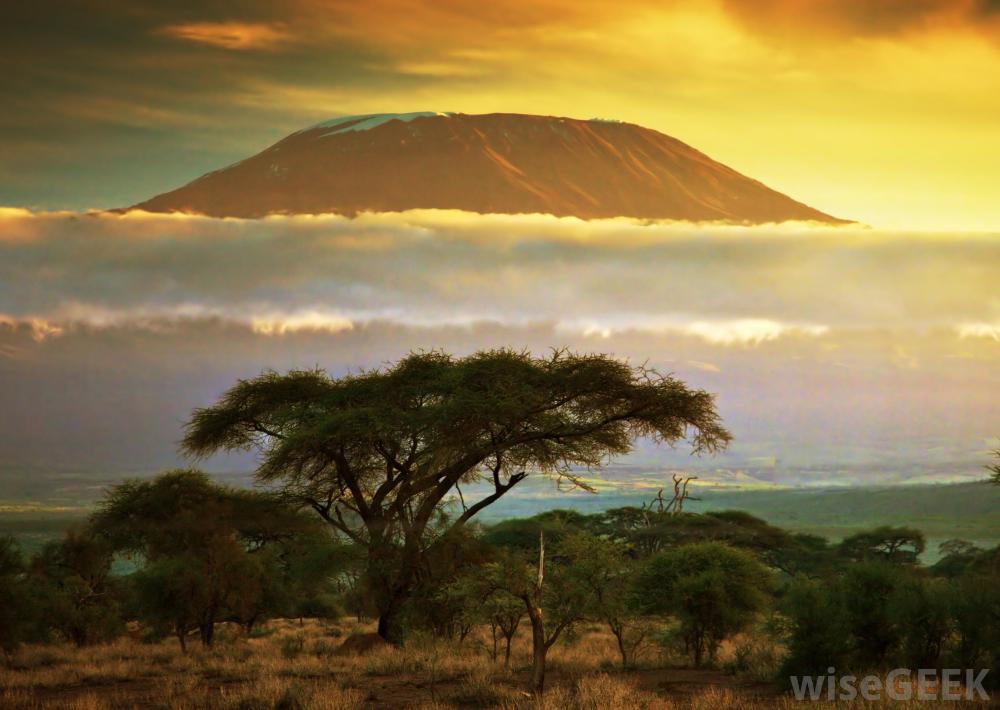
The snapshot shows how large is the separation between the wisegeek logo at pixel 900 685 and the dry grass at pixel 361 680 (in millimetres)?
797

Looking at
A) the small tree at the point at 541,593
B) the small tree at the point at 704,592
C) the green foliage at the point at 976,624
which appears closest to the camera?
the small tree at the point at 541,593

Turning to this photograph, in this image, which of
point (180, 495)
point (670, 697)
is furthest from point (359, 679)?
point (180, 495)

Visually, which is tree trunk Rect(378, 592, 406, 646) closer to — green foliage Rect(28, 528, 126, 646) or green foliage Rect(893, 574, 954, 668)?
green foliage Rect(28, 528, 126, 646)

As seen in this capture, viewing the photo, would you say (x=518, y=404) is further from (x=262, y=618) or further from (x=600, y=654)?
(x=262, y=618)

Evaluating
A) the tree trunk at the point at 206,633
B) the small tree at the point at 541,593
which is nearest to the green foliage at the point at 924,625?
the small tree at the point at 541,593

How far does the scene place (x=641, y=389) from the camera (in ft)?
125

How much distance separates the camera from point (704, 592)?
118 ft

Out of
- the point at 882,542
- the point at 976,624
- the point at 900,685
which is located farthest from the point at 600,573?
the point at 882,542

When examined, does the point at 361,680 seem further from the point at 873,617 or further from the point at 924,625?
the point at 924,625

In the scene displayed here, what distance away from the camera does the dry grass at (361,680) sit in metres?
25.0

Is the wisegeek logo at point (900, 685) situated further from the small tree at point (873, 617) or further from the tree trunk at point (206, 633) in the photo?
the tree trunk at point (206, 633)

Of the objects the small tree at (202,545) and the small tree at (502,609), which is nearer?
the small tree at (502,609)

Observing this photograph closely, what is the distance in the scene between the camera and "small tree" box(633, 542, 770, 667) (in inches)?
1404

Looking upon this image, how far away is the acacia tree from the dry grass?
382cm
